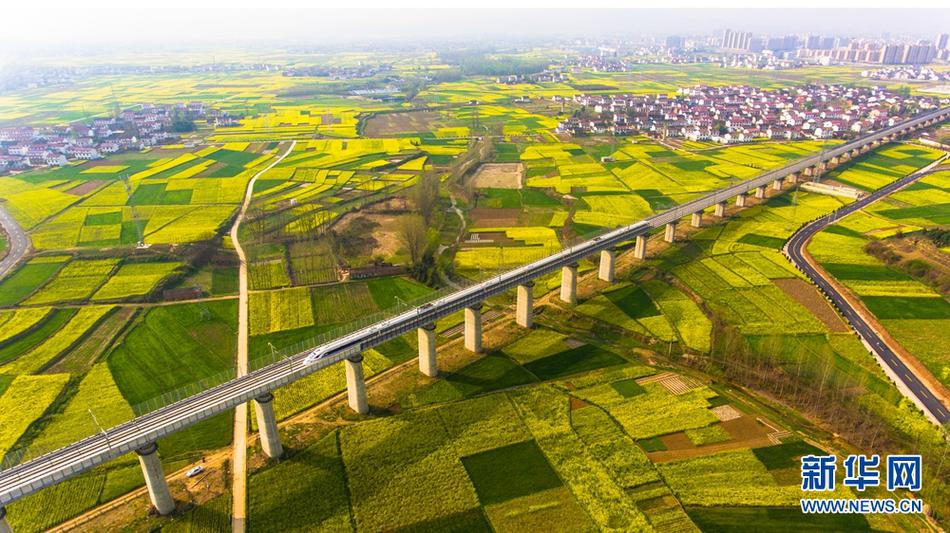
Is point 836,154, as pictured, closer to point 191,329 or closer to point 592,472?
point 592,472

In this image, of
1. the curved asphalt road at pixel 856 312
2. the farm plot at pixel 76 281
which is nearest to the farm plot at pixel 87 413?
the farm plot at pixel 76 281

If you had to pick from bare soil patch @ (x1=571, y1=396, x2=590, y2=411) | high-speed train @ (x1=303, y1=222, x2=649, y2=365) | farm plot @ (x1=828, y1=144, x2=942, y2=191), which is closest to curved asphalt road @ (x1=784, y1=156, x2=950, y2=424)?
farm plot @ (x1=828, y1=144, x2=942, y2=191)

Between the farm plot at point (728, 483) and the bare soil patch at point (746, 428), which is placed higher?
the bare soil patch at point (746, 428)

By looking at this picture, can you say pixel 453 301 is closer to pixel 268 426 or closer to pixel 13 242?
pixel 268 426

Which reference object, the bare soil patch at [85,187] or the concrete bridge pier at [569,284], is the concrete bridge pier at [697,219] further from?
the bare soil patch at [85,187]

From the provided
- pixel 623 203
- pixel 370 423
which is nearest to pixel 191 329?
pixel 370 423

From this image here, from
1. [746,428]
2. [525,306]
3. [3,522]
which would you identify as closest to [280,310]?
[525,306]
